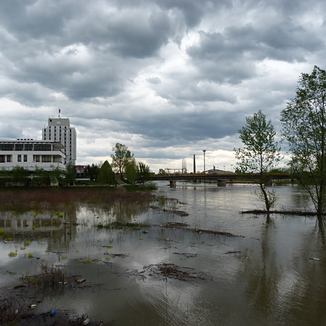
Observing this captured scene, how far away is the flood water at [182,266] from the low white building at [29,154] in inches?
3545

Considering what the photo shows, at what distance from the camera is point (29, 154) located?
359 feet

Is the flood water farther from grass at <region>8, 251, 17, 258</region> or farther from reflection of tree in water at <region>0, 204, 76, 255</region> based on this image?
grass at <region>8, 251, 17, 258</region>

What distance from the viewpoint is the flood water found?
9172 mm

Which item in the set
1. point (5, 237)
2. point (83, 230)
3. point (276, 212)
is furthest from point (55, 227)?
point (276, 212)

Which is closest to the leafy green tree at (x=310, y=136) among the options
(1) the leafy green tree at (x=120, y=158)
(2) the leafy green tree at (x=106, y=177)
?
(2) the leafy green tree at (x=106, y=177)

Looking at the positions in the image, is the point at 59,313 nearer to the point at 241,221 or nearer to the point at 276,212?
the point at 241,221

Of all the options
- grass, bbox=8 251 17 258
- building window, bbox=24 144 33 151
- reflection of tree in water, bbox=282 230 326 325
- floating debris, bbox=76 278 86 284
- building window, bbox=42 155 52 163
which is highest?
building window, bbox=24 144 33 151

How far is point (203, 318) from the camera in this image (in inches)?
348

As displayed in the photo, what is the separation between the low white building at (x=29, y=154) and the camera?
355 feet

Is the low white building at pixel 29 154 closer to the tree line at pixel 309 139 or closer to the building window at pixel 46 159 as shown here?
the building window at pixel 46 159

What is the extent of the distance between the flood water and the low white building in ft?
295

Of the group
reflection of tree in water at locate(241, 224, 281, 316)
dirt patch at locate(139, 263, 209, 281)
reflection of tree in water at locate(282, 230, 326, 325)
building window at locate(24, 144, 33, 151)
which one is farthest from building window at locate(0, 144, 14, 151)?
reflection of tree in water at locate(282, 230, 326, 325)

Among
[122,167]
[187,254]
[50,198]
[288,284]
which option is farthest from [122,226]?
[122,167]

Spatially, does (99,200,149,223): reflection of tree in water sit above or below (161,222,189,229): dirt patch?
above
